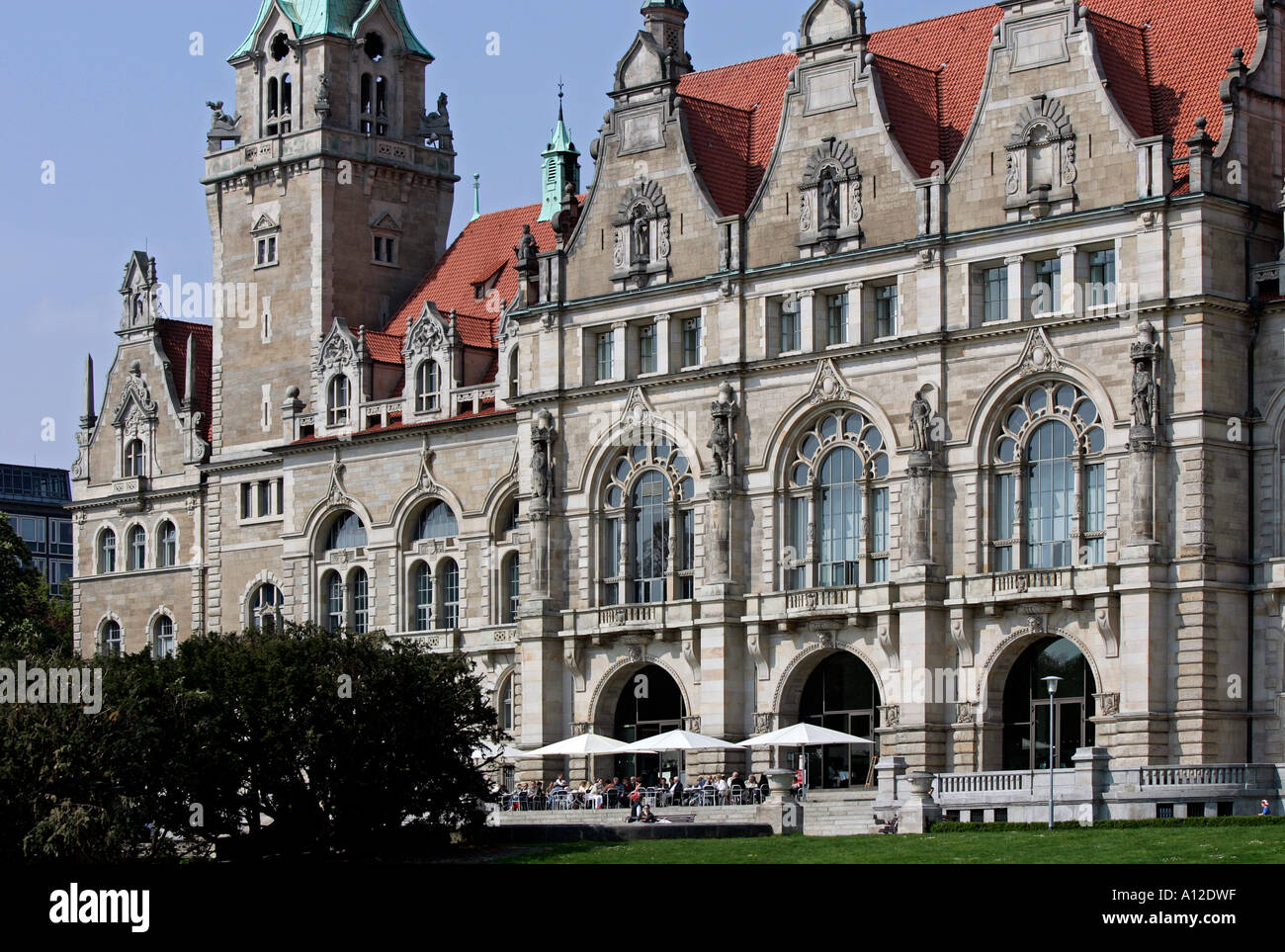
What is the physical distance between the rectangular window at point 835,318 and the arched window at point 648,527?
609 cm

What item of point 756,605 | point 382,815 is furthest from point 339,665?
point 756,605

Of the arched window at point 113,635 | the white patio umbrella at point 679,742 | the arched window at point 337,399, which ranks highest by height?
the arched window at point 337,399

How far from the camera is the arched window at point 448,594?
293 feet

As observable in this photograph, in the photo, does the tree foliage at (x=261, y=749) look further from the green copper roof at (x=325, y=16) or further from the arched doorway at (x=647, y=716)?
the green copper roof at (x=325, y=16)

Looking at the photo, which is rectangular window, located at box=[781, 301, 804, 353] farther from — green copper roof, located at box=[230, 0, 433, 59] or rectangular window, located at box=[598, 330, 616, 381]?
green copper roof, located at box=[230, 0, 433, 59]

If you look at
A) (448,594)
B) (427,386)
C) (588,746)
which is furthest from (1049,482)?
(427,386)

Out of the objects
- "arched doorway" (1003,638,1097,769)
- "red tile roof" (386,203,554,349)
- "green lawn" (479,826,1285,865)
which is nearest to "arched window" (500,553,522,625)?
"red tile roof" (386,203,554,349)

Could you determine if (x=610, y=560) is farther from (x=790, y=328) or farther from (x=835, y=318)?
(x=835, y=318)

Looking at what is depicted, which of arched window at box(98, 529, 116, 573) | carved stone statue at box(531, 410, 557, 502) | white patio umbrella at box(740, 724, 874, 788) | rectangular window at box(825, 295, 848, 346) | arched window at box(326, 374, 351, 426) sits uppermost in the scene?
rectangular window at box(825, 295, 848, 346)

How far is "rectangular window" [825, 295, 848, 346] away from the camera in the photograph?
75.3 metres

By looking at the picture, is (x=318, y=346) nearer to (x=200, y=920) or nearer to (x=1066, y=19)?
(x=1066, y=19)

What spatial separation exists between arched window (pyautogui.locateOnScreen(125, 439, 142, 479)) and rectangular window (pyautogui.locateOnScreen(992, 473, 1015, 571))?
4348 centimetres

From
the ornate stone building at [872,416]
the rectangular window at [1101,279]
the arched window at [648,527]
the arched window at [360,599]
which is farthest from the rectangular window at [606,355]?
the rectangular window at [1101,279]

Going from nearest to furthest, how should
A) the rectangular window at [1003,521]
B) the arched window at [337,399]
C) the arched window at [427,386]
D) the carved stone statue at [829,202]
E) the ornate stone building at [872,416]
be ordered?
the ornate stone building at [872,416]
the rectangular window at [1003,521]
the carved stone statue at [829,202]
the arched window at [427,386]
the arched window at [337,399]
